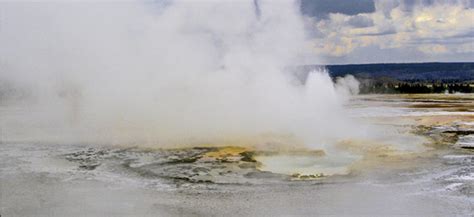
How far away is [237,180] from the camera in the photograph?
11039mm

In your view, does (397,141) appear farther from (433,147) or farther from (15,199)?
(15,199)

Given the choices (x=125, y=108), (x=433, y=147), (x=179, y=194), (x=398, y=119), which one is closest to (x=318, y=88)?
(x=398, y=119)

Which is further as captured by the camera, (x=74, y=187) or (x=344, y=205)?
(x=74, y=187)

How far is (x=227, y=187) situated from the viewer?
10445mm

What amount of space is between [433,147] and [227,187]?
7041 mm

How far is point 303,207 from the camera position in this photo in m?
9.03

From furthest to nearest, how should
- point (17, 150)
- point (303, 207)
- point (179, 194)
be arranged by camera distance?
1. point (17, 150)
2. point (179, 194)
3. point (303, 207)

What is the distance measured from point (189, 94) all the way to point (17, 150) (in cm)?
983

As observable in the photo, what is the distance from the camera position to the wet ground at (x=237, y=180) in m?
8.96

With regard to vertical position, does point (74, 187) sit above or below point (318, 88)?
below

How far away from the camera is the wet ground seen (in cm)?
896

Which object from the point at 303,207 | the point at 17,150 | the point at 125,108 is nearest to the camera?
the point at 303,207

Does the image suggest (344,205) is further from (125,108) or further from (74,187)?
(125,108)

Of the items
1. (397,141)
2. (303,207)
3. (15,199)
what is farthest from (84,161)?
(397,141)
